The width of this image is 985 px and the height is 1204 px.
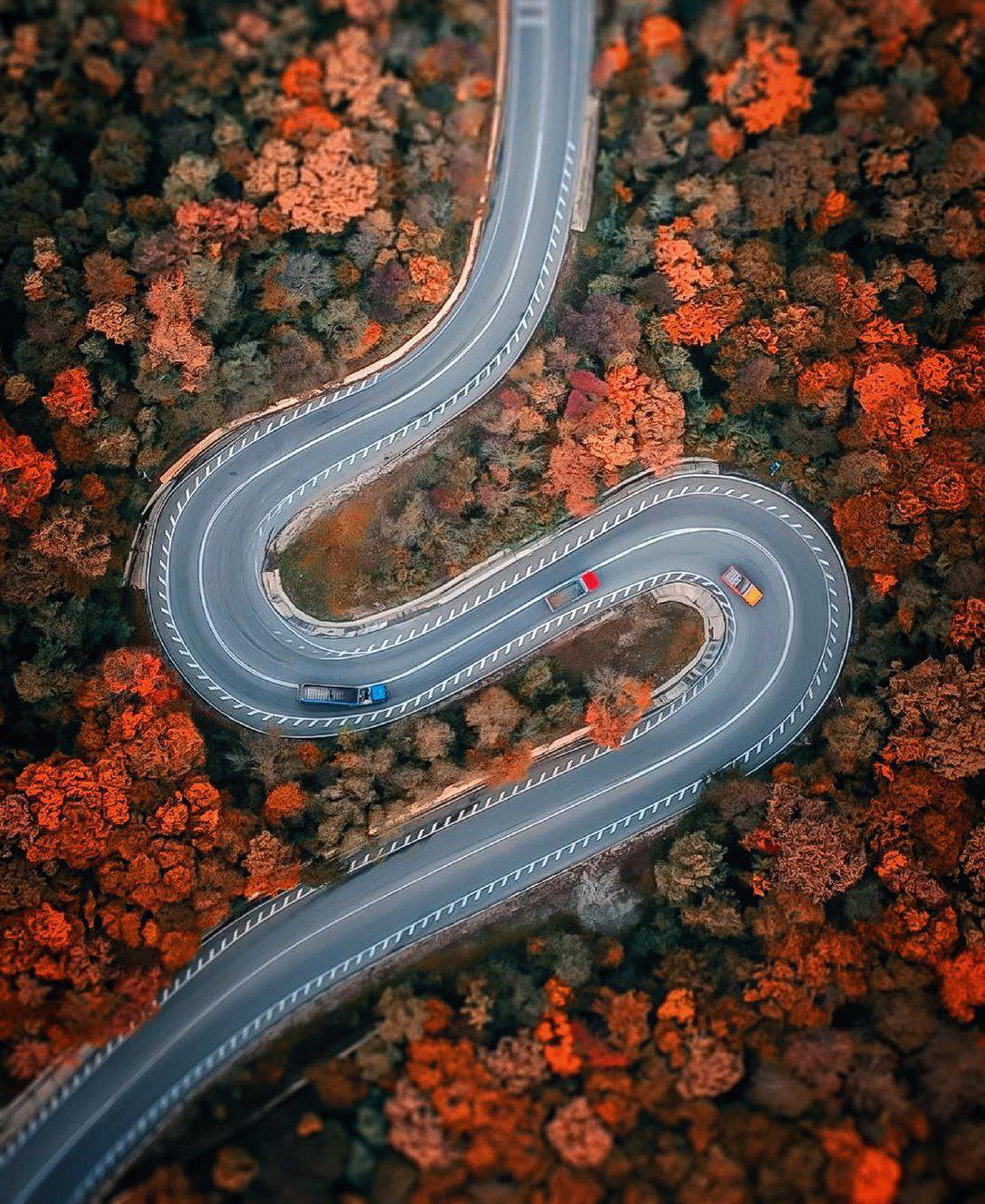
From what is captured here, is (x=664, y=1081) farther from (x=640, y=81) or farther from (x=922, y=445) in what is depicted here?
(x=640, y=81)

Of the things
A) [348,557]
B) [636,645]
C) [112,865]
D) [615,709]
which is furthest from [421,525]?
[112,865]

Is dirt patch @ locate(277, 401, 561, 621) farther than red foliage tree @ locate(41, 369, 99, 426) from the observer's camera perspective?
Yes

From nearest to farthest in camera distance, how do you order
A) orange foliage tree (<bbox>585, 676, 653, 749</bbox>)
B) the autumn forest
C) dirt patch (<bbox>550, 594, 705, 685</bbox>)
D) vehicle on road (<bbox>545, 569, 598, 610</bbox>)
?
the autumn forest < orange foliage tree (<bbox>585, 676, 653, 749</bbox>) < vehicle on road (<bbox>545, 569, 598, 610</bbox>) < dirt patch (<bbox>550, 594, 705, 685</bbox>)

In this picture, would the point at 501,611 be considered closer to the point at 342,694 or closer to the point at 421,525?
the point at 421,525

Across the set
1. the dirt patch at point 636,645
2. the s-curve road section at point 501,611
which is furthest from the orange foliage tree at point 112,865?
the dirt patch at point 636,645

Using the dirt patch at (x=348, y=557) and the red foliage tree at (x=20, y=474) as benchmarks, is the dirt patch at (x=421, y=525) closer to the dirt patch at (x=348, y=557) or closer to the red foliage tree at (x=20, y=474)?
the dirt patch at (x=348, y=557)

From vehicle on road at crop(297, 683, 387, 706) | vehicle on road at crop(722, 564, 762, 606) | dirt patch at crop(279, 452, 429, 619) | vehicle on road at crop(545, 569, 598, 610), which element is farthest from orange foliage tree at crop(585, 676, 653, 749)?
dirt patch at crop(279, 452, 429, 619)

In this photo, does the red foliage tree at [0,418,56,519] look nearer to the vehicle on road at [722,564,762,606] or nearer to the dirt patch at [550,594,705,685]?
the dirt patch at [550,594,705,685]
